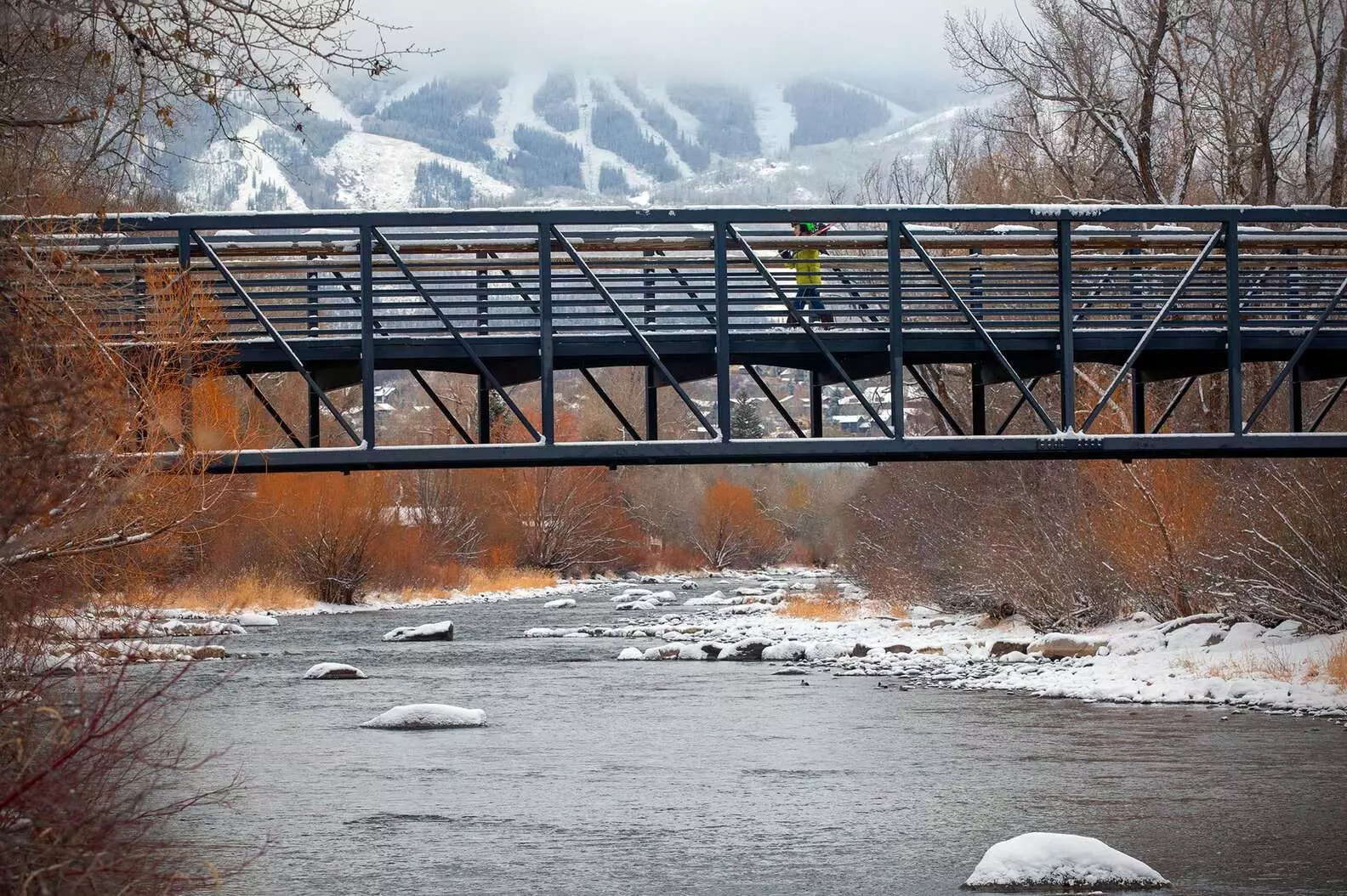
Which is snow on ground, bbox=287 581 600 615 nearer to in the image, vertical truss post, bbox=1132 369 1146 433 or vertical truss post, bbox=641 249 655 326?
vertical truss post, bbox=641 249 655 326

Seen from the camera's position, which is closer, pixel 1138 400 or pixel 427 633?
pixel 1138 400

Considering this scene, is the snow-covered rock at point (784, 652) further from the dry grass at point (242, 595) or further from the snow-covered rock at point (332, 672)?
the dry grass at point (242, 595)

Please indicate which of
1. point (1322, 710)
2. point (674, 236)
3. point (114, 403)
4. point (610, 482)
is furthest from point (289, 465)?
point (610, 482)

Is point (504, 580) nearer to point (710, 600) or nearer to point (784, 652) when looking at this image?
point (710, 600)

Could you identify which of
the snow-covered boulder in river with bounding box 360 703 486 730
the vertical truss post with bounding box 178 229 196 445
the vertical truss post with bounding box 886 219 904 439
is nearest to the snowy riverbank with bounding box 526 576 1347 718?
the snow-covered boulder in river with bounding box 360 703 486 730

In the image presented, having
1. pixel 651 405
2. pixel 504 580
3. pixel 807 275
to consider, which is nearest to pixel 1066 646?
pixel 807 275

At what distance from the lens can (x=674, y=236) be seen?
A: 19.4m

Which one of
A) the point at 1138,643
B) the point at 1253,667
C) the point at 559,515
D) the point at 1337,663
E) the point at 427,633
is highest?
the point at 1337,663

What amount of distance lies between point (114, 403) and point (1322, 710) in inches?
654

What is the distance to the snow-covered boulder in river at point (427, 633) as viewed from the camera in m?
39.2

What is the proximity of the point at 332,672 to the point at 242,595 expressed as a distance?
2191cm

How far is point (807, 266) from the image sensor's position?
69.7 feet

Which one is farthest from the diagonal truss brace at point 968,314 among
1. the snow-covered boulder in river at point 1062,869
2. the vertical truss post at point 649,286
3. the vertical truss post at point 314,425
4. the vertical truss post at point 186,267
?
the vertical truss post at point 186,267

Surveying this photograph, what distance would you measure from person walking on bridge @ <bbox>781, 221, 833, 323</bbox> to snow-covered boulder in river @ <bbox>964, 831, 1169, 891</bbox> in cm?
771
